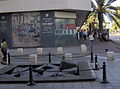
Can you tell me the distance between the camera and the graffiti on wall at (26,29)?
34.5 metres

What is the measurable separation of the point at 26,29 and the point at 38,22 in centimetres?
182

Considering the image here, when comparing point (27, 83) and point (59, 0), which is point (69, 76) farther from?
point (59, 0)

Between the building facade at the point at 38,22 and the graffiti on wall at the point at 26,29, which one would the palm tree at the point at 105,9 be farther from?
the graffiti on wall at the point at 26,29

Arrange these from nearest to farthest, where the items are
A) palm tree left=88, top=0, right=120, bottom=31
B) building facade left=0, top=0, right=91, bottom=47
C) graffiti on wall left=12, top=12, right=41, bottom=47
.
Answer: building facade left=0, top=0, right=91, bottom=47
graffiti on wall left=12, top=12, right=41, bottom=47
palm tree left=88, top=0, right=120, bottom=31

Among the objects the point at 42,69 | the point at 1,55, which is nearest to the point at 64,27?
the point at 1,55

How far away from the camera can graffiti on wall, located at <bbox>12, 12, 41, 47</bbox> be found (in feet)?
113

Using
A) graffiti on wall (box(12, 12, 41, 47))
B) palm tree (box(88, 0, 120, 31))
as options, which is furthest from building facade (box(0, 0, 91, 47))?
palm tree (box(88, 0, 120, 31))

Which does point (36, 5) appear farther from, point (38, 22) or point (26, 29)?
point (26, 29)

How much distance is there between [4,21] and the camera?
3553 centimetres

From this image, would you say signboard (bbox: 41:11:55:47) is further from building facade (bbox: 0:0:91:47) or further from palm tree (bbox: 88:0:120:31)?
palm tree (bbox: 88:0:120:31)

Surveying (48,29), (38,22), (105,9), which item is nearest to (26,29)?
(38,22)

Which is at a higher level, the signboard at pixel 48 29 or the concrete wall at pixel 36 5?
the concrete wall at pixel 36 5

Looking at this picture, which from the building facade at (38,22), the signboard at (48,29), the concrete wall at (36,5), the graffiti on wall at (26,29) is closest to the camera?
the concrete wall at (36,5)

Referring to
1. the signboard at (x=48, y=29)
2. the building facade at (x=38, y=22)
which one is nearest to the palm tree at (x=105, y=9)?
the building facade at (x=38, y=22)
